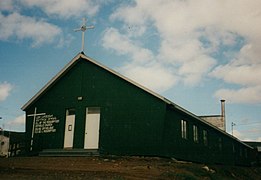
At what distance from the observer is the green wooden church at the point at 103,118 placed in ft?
66.8

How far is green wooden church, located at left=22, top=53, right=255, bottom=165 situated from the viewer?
2036 centimetres

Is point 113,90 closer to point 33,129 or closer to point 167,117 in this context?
point 167,117

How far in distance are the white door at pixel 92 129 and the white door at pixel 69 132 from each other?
1.17 m

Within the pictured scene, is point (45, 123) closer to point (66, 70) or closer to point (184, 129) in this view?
point (66, 70)

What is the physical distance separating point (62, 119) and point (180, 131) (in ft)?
26.3

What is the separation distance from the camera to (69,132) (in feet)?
74.4

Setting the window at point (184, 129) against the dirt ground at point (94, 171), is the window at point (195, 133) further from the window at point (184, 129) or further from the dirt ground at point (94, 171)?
the dirt ground at point (94, 171)

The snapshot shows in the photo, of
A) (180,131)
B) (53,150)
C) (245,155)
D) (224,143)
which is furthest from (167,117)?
(245,155)

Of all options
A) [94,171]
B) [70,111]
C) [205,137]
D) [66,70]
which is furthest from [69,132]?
[205,137]

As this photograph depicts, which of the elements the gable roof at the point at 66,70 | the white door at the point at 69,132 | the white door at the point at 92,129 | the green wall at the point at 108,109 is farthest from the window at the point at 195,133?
the white door at the point at 69,132

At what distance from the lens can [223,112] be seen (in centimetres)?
4050

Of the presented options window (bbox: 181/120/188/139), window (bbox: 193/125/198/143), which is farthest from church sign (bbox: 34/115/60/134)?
Result: window (bbox: 193/125/198/143)

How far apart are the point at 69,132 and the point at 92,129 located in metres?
1.87

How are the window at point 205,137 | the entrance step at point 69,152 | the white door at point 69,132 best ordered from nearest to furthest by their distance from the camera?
1. the entrance step at point 69,152
2. the white door at point 69,132
3. the window at point 205,137
